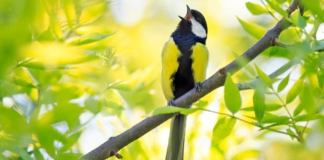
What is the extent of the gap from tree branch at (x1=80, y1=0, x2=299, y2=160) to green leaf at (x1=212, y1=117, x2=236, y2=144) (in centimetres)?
21

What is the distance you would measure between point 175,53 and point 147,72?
96cm

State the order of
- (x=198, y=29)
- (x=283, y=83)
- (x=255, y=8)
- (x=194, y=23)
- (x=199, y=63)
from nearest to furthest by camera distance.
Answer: (x=283, y=83) < (x=255, y=8) < (x=199, y=63) < (x=198, y=29) < (x=194, y=23)

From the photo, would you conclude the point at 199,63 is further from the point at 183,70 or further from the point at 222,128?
the point at 222,128

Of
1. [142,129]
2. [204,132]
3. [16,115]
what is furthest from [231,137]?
[16,115]

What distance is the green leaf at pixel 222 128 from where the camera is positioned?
3.49 feet

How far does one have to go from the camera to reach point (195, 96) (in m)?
1.54

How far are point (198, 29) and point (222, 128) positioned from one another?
1861 millimetres

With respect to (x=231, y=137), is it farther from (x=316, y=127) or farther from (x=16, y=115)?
(x=16, y=115)

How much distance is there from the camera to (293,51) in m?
0.79

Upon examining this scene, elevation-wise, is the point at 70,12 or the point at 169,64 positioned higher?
the point at 169,64

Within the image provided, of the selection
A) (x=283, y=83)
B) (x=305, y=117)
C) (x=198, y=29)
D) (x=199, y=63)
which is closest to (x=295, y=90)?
(x=283, y=83)

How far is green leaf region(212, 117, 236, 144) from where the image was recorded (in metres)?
1.06

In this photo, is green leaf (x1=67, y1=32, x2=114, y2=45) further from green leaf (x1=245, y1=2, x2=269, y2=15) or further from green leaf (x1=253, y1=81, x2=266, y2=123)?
green leaf (x1=245, y1=2, x2=269, y2=15)

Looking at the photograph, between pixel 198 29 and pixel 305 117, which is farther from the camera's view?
pixel 198 29
